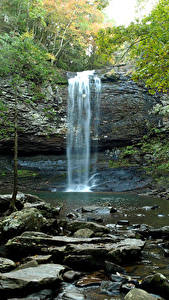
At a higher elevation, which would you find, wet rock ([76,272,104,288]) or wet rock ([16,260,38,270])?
wet rock ([16,260,38,270])

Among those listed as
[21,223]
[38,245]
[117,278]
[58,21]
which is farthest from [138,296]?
[58,21]

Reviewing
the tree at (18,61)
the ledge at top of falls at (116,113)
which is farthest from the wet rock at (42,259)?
the ledge at top of falls at (116,113)

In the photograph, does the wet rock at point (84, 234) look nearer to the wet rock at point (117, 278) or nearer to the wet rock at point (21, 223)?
the wet rock at point (21, 223)

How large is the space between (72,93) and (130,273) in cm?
2202

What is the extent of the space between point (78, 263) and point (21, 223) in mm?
1907

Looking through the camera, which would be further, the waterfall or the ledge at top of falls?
the waterfall

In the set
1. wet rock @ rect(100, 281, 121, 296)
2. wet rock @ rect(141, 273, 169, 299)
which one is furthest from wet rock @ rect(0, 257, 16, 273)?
wet rock @ rect(141, 273, 169, 299)

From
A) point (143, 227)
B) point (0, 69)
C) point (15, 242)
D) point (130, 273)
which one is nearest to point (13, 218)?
point (15, 242)

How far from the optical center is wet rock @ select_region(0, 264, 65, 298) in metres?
2.36

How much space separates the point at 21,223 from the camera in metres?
4.79

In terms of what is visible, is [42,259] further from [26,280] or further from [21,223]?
[21,223]

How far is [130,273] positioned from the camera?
3.21 m

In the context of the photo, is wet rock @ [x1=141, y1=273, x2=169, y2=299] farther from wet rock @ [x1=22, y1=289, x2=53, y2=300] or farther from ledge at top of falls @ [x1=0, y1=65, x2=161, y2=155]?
ledge at top of falls @ [x1=0, y1=65, x2=161, y2=155]

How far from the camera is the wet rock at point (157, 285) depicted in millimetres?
2507
